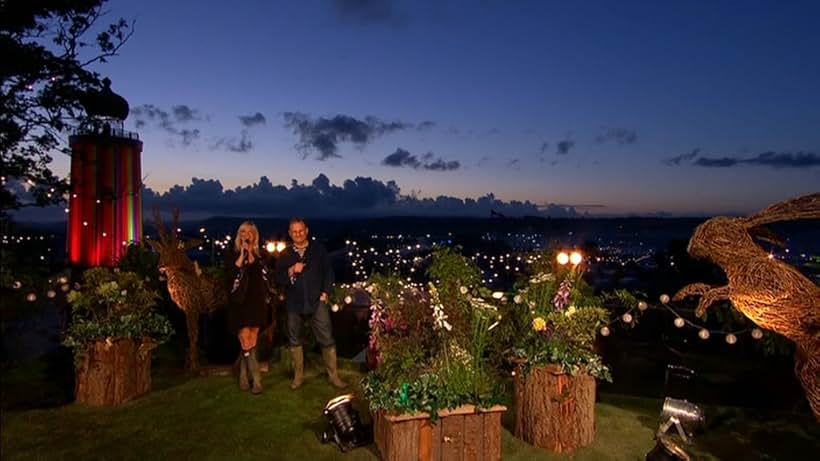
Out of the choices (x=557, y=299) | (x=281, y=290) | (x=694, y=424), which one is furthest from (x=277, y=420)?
(x=694, y=424)

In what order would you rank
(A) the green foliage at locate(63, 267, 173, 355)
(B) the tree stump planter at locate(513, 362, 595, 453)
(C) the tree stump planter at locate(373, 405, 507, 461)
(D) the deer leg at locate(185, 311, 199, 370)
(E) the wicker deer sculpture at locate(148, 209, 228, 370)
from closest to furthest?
1. (C) the tree stump planter at locate(373, 405, 507, 461)
2. (B) the tree stump planter at locate(513, 362, 595, 453)
3. (A) the green foliage at locate(63, 267, 173, 355)
4. (E) the wicker deer sculpture at locate(148, 209, 228, 370)
5. (D) the deer leg at locate(185, 311, 199, 370)

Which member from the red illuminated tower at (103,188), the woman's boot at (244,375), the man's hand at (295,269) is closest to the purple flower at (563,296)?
the man's hand at (295,269)

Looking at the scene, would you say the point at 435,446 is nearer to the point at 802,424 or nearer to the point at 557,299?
the point at 557,299

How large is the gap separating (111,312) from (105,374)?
2.10 feet

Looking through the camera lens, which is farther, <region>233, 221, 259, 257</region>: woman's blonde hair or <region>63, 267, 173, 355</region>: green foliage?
<region>233, 221, 259, 257</region>: woman's blonde hair

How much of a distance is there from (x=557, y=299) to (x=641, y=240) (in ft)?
87.5

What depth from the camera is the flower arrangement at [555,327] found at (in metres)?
4.99

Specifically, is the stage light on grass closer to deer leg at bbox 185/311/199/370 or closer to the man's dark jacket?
the man's dark jacket

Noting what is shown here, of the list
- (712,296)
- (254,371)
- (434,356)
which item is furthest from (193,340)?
(712,296)

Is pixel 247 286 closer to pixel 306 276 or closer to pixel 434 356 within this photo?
pixel 306 276

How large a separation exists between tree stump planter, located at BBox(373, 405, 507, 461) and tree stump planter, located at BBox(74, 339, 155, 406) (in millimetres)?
3176

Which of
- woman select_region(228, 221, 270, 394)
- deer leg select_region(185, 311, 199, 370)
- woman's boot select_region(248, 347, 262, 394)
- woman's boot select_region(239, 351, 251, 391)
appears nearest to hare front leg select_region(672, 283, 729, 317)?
woman select_region(228, 221, 270, 394)

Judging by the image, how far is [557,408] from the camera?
16.4ft

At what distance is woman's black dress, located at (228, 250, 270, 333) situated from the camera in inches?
245
